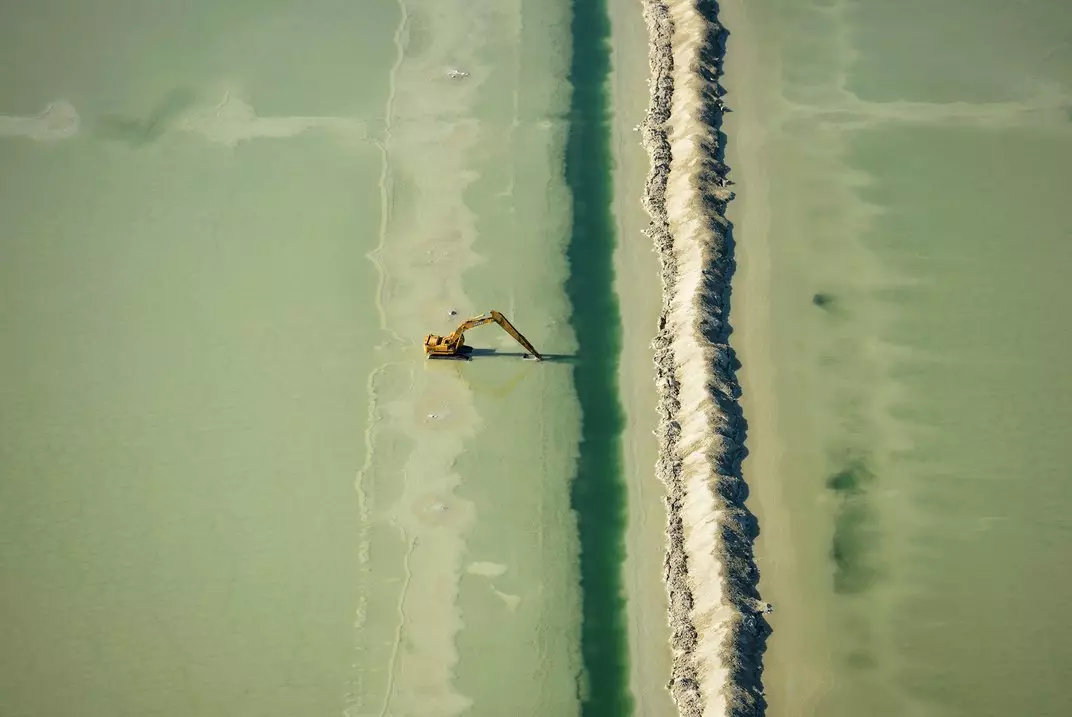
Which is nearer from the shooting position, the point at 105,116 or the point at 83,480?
the point at 83,480

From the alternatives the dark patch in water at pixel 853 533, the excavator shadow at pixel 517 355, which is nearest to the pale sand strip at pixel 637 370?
the excavator shadow at pixel 517 355

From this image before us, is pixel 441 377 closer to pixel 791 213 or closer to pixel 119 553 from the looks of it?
pixel 119 553

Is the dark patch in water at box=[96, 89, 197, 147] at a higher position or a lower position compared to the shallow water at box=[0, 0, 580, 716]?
higher

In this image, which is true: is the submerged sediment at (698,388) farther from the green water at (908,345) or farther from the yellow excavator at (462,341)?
the yellow excavator at (462,341)

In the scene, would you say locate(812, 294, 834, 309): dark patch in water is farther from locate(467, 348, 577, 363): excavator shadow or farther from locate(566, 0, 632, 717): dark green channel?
locate(467, 348, 577, 363): excavator shadow

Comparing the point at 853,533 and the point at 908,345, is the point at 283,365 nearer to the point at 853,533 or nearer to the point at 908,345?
the point at 853,533

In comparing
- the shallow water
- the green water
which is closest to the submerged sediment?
the green water

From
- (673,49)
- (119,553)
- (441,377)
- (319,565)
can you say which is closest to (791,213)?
(673,49)
